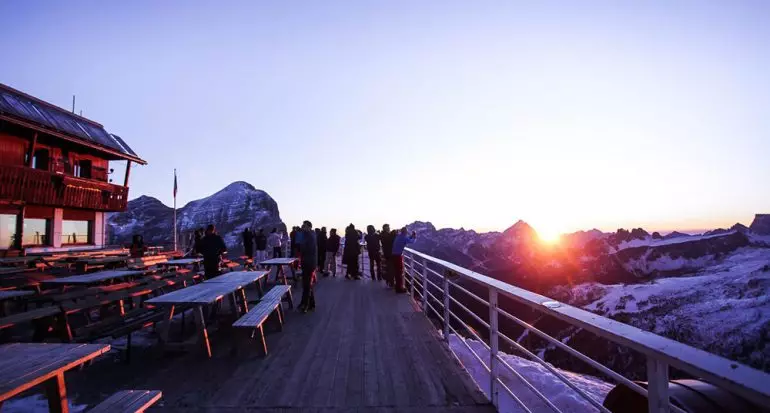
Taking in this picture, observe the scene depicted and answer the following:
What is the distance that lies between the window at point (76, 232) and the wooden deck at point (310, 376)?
22.5 meters

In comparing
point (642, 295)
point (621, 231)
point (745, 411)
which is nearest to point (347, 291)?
point (745, 411)

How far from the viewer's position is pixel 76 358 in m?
2.82

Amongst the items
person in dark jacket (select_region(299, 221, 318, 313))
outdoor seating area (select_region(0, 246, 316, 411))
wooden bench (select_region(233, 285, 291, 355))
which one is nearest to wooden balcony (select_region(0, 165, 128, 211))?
outdoor seating area (select_region(0, 246, 316, 411))

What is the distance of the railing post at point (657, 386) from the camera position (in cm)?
172

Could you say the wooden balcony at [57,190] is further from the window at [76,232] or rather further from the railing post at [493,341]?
the railing post at [493,341]

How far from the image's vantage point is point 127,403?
272 cm

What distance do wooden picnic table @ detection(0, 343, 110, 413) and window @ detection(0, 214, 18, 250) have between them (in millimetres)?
22227

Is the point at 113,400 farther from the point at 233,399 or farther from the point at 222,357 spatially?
the point at 222,357

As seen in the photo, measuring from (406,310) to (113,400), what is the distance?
6.41 metres

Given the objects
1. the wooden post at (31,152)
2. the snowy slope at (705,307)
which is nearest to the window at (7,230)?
the wooden post at (31,152)

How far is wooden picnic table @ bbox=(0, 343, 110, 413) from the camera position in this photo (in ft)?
8.02

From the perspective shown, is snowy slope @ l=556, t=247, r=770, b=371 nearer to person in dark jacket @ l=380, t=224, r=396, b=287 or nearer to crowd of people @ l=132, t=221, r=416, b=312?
crowd of people @ l=132, t=221, r=416, b=312

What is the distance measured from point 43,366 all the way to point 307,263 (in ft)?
19.2

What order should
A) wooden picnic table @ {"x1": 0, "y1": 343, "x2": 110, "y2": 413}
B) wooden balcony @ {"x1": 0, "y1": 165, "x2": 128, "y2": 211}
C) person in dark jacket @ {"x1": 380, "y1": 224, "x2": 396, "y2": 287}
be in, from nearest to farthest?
wooden picnic table @ {"x1": 0, "y1": 343, "x2": 110, "y2": 413}, person in dark jacket @ {"x1": 380, "y1": 224, "x2": 396, "y2": 287}, wooden balcony @ {"x1": 0, "y1": 165, "x2": 128, "y2": 211}
